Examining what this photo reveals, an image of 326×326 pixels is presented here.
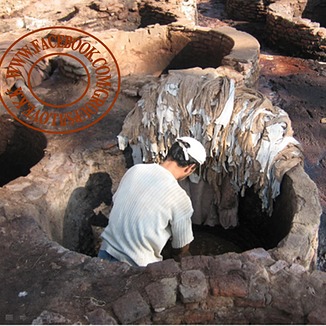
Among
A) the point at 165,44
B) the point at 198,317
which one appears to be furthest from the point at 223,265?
the point at 165,44

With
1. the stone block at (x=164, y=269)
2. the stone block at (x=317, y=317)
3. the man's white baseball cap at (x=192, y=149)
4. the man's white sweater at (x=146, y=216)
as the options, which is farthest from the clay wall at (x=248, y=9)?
the stone block at (x=317, y=317)

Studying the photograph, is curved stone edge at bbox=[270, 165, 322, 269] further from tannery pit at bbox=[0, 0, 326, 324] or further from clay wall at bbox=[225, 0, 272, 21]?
clay wall at bbox=[225, 0, 272, 21]

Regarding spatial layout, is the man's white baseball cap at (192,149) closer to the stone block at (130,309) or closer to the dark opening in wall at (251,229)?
the dark opening in wall at (251,229)

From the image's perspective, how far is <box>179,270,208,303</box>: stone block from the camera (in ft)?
8.20

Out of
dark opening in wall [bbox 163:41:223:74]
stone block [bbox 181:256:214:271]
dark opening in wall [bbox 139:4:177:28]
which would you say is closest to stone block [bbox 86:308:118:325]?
stone block [bbox 181:256:214:271]

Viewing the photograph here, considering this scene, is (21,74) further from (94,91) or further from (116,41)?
(116,41)

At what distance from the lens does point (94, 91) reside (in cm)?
514

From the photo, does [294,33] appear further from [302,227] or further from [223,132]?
[302,227]

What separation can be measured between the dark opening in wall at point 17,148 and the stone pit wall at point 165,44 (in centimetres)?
174

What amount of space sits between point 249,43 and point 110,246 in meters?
3.84

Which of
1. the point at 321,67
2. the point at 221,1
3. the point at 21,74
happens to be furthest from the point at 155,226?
the point at 221,1

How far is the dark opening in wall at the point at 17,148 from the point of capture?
475 cm

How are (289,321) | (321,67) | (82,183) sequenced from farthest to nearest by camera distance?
(321,67), (82,183), (289,321)

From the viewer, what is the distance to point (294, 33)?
316 inches
